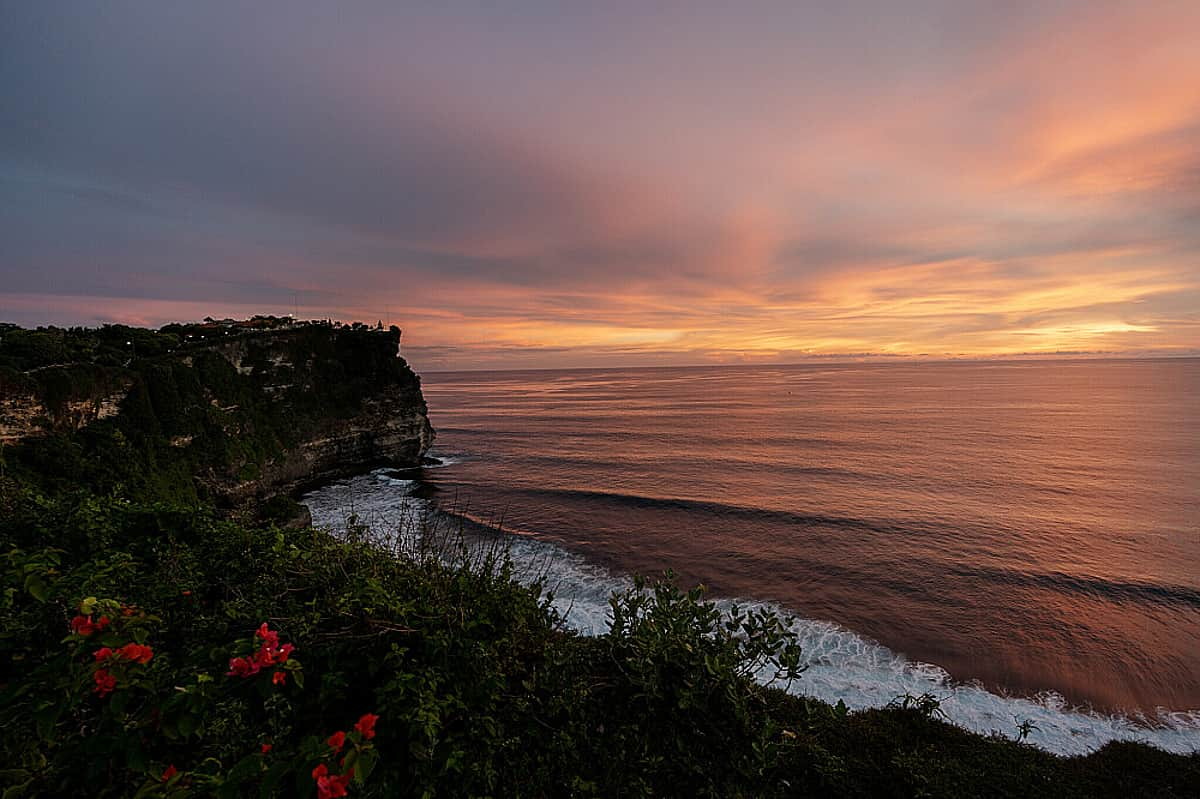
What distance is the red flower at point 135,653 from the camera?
7.37 feet

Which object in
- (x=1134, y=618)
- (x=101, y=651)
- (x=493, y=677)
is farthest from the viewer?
(x=1134, y=618)

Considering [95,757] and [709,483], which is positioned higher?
[95,757]

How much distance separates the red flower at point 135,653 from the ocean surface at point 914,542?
16.5ft

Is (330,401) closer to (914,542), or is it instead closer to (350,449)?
(350,449)

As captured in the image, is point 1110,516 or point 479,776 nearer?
point 479,776

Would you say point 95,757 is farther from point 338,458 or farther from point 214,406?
point 338,458

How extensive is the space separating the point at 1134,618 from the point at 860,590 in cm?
700

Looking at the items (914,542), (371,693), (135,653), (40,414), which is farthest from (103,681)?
(914,542)

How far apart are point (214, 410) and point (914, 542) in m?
31.8

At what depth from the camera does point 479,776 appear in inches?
144

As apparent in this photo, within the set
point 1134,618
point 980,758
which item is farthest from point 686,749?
point 1134,618

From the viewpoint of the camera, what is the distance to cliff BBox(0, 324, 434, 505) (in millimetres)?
16125

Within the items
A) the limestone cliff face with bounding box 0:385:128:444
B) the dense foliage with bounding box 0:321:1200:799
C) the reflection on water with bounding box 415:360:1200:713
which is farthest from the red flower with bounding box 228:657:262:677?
the limestone cliff face with bounding box 0:385:128:444

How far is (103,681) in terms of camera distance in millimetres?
2201
